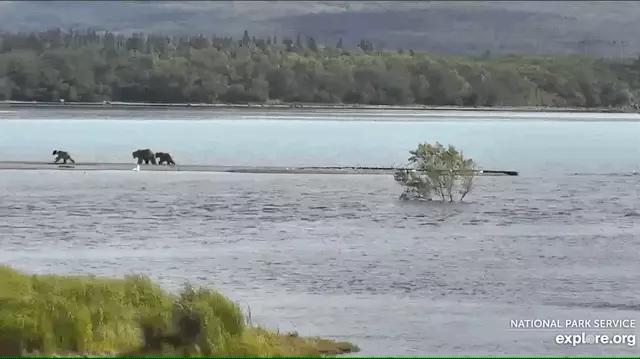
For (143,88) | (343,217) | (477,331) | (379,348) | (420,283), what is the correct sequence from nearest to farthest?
(379,348)
(477,331)
(420,283)
(343,217)
(143,88)

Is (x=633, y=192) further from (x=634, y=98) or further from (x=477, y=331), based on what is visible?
(x=634, y=98)

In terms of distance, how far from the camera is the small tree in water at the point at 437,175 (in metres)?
47.9

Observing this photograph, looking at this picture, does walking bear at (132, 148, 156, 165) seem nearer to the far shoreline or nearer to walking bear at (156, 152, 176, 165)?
walking bear at (156, 152, 176, 165)

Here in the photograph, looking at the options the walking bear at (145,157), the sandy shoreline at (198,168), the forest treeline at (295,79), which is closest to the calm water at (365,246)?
the sandy shoreline at (198,168)

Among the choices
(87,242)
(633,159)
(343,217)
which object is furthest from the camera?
(633,159)

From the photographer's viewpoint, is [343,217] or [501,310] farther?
[343,217]

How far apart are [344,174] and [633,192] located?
1546 cm

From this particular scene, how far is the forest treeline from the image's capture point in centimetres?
11694

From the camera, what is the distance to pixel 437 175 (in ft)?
166

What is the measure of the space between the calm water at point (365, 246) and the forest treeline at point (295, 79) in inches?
1848

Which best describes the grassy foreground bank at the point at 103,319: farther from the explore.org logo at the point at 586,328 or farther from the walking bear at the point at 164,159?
the walking bear at the point at 164,159

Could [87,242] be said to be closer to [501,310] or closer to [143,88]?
[501,310]

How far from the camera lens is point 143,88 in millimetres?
118312

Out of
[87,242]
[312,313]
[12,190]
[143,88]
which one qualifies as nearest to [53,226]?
[87,242]
